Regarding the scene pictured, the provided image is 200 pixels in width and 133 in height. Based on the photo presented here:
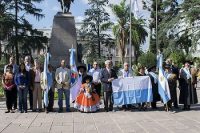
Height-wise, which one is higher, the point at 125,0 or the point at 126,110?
the point at 125,0

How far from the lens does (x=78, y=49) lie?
25734mm

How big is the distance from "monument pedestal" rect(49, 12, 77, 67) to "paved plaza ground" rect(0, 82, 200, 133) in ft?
37.5

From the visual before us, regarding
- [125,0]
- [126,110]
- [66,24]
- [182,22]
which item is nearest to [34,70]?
[126,110]

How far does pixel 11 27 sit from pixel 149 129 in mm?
35728

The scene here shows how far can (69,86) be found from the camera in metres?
14.1

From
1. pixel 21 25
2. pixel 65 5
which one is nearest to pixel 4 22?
pixel 21 25

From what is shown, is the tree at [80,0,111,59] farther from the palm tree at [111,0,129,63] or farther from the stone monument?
the stone monument

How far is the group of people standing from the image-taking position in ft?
44.6

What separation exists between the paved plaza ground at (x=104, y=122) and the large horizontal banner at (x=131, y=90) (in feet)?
1.45

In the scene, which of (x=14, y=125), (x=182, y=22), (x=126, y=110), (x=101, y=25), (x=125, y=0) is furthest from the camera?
(x=101, y=25)

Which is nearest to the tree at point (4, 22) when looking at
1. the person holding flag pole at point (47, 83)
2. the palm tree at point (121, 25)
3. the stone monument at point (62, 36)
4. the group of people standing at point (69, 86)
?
the palm tree at point (121, 25)

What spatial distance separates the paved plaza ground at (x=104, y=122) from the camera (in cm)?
975

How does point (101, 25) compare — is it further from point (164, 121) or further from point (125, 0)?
point (164, 121)

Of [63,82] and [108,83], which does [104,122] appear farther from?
[63,82]
